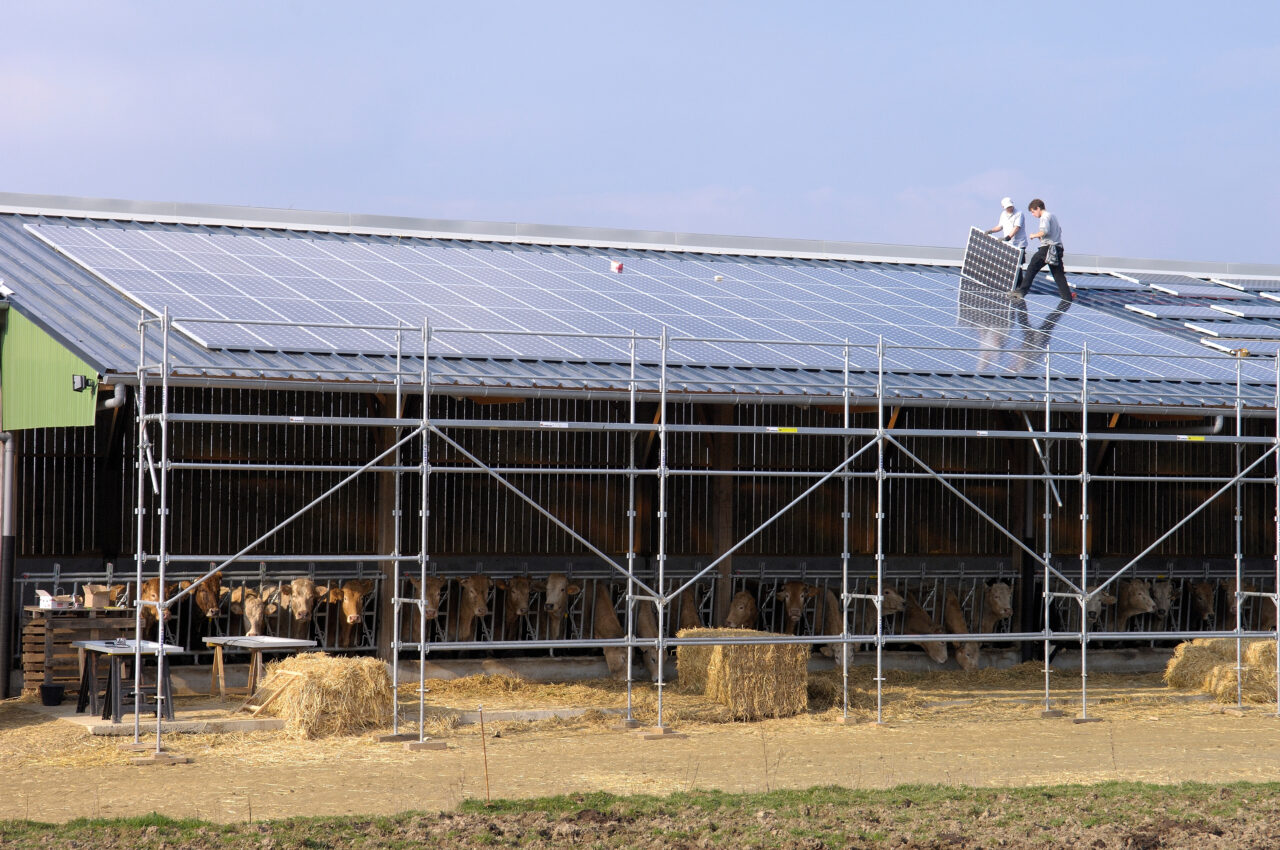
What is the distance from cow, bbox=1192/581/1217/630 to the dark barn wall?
727 millimetres

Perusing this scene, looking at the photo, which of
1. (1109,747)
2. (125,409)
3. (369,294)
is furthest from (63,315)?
(1109,747)

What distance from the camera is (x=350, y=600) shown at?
60.3 ft

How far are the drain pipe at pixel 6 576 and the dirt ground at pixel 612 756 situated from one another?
398 mm

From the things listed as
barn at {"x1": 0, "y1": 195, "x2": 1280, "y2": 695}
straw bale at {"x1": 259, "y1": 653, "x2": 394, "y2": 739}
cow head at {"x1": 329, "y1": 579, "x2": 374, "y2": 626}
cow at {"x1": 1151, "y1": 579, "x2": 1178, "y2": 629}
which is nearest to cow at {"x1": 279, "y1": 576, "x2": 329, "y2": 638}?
cow head at {"x1": 329, "y1": 579, "x2": 374, "y2": 626}

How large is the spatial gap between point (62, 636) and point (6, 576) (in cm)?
87

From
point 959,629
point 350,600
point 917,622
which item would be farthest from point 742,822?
point 959,629

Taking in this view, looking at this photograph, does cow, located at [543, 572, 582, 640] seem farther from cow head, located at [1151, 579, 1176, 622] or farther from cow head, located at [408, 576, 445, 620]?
cow head, located at [1151, 579, 1176, 622]

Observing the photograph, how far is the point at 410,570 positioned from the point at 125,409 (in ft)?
12.3

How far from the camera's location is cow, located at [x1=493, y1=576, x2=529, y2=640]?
19.7m

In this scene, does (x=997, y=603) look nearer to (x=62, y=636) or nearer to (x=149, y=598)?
(x=149, y=598)

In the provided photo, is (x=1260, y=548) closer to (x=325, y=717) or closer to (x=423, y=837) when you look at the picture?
(x=325, y=717)

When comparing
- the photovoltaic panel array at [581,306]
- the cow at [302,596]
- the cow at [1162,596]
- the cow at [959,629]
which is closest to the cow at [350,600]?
the cow at [302,596]

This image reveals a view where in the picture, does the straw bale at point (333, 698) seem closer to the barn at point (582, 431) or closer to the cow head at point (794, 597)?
the barn at point (582, 431)

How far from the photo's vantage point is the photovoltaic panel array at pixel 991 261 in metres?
25.7
